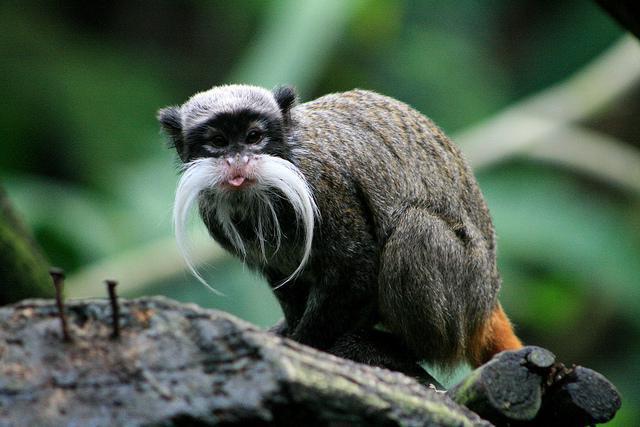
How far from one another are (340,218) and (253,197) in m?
0.48

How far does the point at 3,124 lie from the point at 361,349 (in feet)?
29.6

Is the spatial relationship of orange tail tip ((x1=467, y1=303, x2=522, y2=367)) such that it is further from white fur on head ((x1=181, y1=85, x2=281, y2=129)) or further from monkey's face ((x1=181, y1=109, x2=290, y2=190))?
white fur on head ((x1=181, y1=85, x2=281, y2=129))

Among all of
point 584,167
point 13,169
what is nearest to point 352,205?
point 584,167

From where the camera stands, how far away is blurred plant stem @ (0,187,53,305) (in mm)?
5223

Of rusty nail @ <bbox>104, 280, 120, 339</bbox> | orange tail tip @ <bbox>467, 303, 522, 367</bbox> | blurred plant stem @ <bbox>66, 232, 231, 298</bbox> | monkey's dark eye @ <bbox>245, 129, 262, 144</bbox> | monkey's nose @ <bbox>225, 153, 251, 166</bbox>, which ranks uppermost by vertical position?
monkey's dark eye @ <bbox>245, 129, 262, 144</bbox>

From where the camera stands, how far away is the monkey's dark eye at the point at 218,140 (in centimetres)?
478

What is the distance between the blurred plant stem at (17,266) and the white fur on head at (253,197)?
948 millimetres

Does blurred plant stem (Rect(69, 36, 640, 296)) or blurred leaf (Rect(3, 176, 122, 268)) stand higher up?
blurred plant stem (Rect(69, 36, 640, 296))

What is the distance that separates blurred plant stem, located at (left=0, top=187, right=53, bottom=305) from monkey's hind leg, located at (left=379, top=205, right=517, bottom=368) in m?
1.90

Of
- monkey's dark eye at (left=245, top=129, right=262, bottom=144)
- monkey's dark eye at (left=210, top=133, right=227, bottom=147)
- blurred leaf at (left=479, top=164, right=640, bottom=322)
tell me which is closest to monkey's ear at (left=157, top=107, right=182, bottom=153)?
monkey's dark eye at (left=210, top=133, right=227, bottom=147)

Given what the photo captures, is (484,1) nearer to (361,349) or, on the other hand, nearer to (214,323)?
(361,349)

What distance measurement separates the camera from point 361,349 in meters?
5.01

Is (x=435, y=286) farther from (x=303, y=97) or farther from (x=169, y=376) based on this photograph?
(x=303, y=97)

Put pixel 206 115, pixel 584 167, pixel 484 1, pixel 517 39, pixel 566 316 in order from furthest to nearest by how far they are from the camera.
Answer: pixel 517 39 < pixel 484 1 < pixel 566 316 < pixel 584 167 < pixel 206 115
